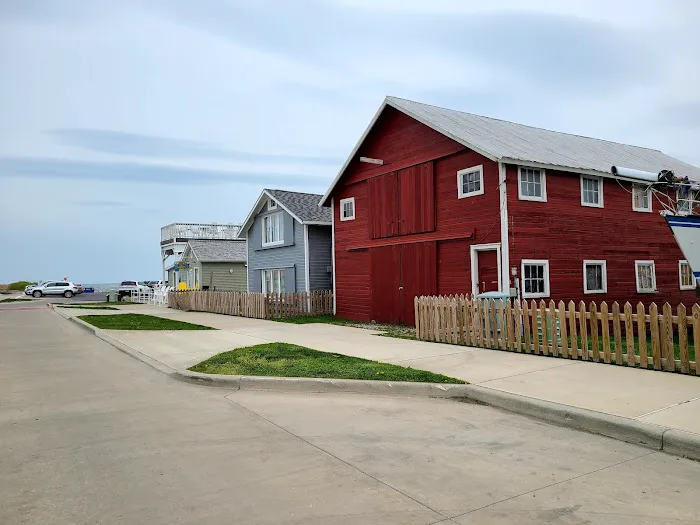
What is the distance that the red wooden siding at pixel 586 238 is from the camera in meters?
16.0

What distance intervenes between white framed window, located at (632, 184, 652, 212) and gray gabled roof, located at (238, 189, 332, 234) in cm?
1299

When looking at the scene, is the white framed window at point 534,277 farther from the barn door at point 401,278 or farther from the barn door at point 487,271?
the barn door at point 401,278

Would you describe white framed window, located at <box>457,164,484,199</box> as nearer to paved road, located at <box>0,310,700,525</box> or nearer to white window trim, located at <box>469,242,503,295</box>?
white window trim, located at <box>469,242,503,295</box>

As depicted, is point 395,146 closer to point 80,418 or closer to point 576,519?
point 80,418

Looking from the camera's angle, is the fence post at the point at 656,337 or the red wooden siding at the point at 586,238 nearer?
the fence post at the point at 656,337

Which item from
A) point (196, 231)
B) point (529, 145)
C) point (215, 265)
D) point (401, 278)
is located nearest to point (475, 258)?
point (401, 278)

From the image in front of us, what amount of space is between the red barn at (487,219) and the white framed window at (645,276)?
0.04 metres

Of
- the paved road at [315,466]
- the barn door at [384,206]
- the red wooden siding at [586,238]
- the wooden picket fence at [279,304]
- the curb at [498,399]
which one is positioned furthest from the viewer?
the wooden picket fence at [279,304]

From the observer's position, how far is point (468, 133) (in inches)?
692

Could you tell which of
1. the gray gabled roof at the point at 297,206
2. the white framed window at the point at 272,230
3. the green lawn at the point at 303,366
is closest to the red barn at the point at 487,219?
the gray gabled roof at the point at 297,206

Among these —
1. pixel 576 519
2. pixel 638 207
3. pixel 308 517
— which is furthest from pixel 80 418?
pixel 638 207

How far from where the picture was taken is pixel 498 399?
7.60m

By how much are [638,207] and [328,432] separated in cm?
1694

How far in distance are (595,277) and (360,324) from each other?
7953mm
